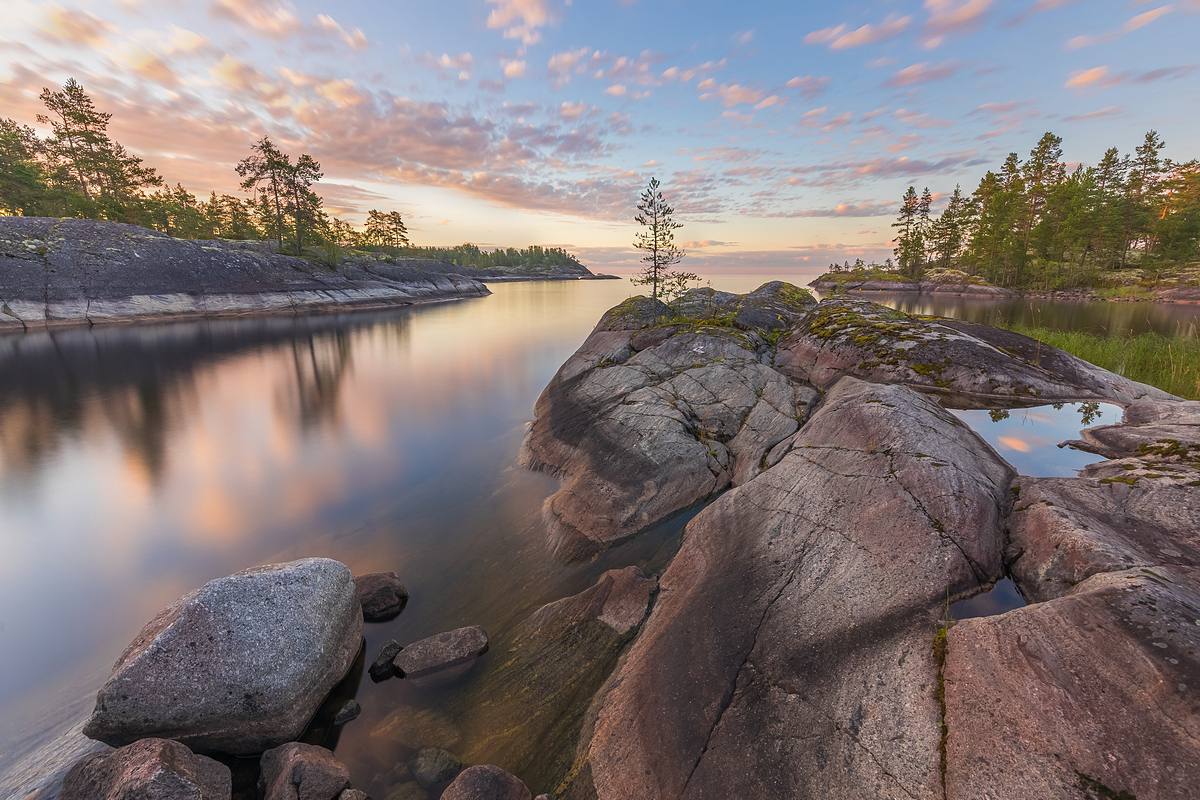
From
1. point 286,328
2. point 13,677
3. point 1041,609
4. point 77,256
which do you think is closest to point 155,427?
point 13,677

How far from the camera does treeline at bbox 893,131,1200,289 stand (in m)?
63.2

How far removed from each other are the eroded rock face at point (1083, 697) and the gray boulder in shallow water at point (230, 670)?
310 inches

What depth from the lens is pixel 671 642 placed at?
6.11 metres

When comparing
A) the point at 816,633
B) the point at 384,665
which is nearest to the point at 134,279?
the point at 384,665

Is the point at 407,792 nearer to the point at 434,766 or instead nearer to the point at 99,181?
the point at 434,766

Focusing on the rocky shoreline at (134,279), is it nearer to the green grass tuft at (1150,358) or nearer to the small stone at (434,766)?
the small stone at (434,766)

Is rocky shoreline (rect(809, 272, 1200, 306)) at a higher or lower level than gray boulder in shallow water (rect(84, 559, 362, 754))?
higher

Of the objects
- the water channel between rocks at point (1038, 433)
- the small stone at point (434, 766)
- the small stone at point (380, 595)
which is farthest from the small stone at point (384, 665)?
the water channel between rocks at point (1038, 433)

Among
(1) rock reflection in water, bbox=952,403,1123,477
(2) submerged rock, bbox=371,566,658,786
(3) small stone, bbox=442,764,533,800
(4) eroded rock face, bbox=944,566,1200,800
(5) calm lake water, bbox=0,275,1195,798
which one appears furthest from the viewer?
(1) rock reflection in water, bbox=952,403,1123,477

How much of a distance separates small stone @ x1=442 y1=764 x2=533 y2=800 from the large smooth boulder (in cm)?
261

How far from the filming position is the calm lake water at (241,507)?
757 centimetres

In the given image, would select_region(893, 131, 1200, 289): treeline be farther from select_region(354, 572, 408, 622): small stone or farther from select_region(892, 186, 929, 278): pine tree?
select_region(354, 572, 408, 622): small stone

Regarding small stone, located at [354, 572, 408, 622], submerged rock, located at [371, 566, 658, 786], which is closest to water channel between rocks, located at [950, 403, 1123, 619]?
submerged rock, located at [371, 566, 658, 786]

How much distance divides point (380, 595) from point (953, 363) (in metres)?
17.1
